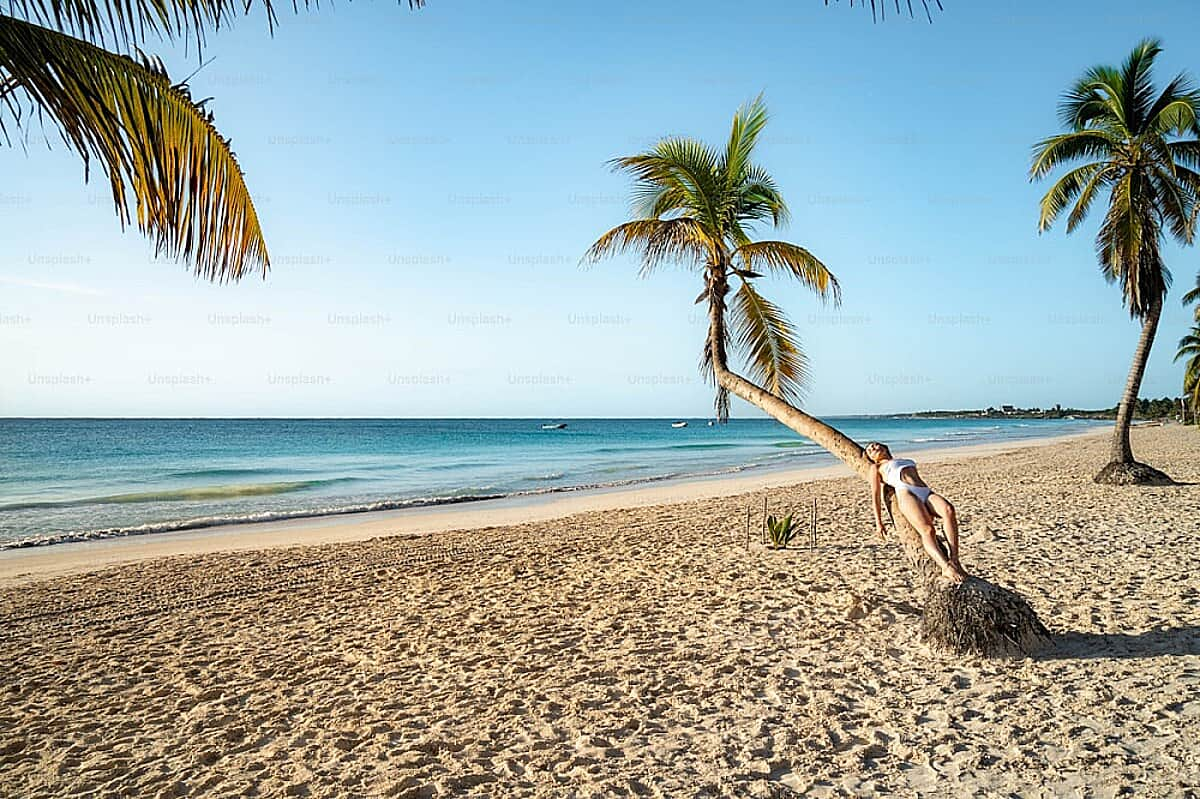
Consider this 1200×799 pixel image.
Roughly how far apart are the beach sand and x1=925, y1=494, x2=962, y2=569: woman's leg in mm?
715

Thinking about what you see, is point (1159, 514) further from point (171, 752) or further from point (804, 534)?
point (171, 752)

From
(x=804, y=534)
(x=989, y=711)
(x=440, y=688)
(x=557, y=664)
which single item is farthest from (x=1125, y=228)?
(x=440, y=688)

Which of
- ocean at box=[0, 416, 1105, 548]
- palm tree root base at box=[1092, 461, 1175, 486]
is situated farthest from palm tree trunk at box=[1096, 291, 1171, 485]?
ocean at box=[0, 416, 1105, 548]

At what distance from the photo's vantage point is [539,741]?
13.9 feet

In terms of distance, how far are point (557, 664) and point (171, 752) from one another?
7.75ft

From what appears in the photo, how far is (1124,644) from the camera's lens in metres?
5.45

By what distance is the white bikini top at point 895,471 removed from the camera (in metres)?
5.67

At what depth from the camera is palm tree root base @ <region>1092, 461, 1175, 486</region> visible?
14.1 m

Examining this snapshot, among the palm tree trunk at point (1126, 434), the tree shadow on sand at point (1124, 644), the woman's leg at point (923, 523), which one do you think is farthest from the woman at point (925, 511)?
the palm tree trunk at point (1126, 434)

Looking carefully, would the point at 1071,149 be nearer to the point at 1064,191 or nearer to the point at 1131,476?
the point at 1064,191

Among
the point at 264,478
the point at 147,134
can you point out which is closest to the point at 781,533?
the point at 147,134

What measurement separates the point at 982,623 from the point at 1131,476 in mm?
11240

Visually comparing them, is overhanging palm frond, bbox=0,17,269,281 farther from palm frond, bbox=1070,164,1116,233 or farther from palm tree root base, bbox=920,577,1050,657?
palm frond, bbox=1070,164,1116,233

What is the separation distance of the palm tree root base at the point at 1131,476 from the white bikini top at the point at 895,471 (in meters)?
11.1
